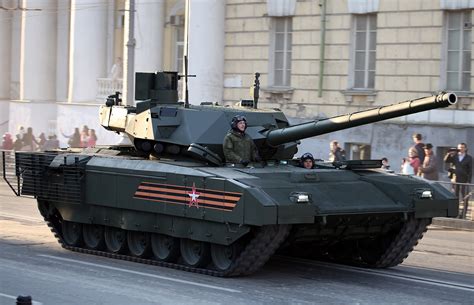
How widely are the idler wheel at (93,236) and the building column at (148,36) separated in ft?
62.3

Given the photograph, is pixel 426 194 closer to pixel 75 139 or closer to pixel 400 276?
pixel 400 276

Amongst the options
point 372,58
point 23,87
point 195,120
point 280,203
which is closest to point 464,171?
point 372,58

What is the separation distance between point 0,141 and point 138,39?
10.8 metres

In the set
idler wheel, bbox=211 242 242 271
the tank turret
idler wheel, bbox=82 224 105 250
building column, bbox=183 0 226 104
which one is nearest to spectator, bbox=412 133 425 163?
building column, bbox=183 0 226 104

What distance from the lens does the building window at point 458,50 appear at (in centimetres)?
2755

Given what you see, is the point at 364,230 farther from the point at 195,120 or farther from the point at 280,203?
the point at 195,120

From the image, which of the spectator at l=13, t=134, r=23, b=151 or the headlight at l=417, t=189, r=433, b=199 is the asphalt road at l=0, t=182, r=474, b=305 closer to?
the headlight at l=417, t=189, r=433, b=199

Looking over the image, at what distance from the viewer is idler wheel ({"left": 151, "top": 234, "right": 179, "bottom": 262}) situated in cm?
1603

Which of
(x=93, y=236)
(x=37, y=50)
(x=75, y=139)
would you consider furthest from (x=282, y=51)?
(x=93, y=236)

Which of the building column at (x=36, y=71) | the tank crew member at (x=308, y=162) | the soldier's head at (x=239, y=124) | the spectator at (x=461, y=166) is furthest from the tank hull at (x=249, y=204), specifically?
the building column at (x=36, y=71)

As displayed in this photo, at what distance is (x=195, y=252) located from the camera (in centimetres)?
1575

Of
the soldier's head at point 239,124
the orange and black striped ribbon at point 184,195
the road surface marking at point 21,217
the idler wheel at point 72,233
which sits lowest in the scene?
the road surface marking at point 21,217

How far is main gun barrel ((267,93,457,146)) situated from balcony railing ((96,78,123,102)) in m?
22.9

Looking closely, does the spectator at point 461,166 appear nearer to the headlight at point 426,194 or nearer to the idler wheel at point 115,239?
the headlight at point 426,194
